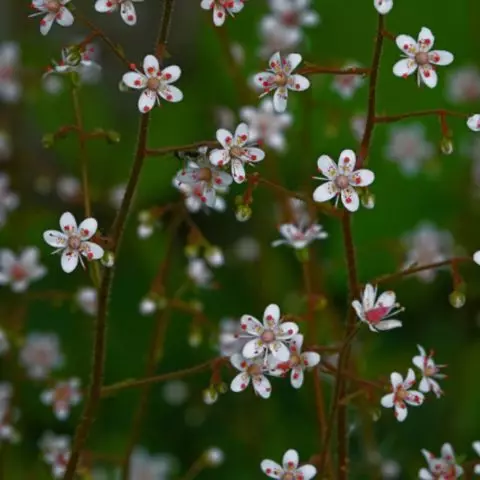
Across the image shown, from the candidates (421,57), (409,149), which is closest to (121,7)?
(421,57)

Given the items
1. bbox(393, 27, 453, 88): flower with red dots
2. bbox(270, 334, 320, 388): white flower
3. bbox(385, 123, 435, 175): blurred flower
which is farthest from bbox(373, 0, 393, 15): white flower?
bbox(385, 123, 435, 175): blurred flower

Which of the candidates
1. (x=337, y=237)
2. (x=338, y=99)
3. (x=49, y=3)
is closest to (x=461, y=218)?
(x=337, y=237)

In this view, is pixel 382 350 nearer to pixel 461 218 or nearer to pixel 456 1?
pixel 461 218

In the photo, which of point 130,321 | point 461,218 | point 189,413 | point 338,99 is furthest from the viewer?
point 338,99

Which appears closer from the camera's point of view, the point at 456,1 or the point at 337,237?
the point at 337,237

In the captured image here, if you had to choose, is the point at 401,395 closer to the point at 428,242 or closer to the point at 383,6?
the point at 383,6

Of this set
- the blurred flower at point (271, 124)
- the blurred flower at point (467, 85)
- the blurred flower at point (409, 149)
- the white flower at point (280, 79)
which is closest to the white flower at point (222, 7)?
the white flower at point (280, 79)

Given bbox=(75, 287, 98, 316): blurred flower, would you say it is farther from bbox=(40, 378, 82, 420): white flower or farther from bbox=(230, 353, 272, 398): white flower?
bbox=(230, 353, 272, 398): white flower
